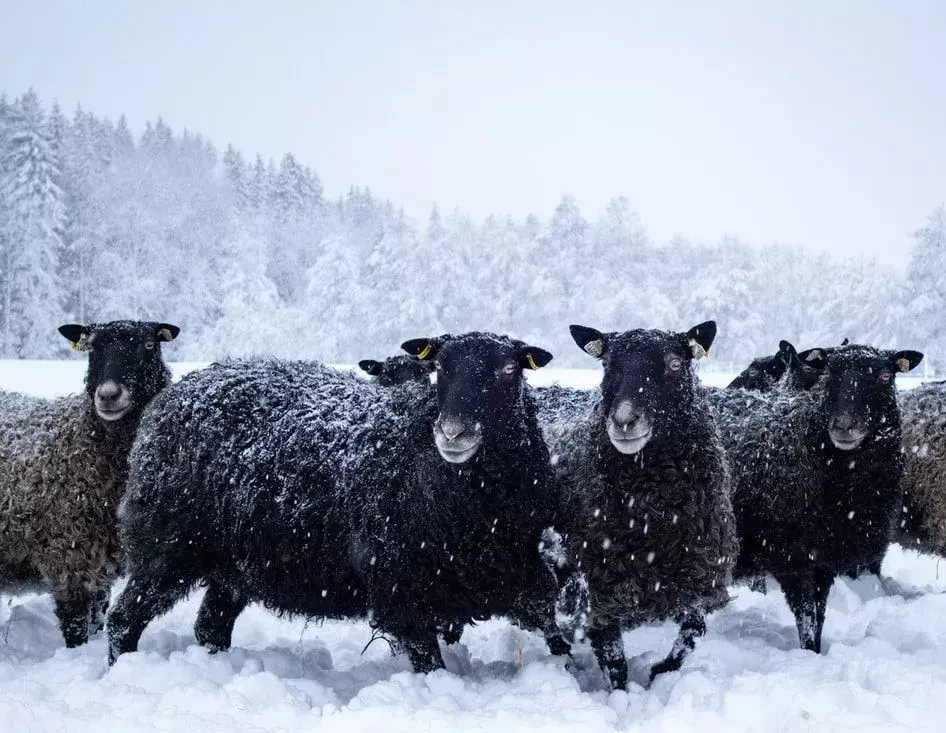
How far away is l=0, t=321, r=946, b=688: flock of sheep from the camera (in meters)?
4.61

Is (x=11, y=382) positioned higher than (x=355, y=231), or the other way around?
(x=355, y=231)

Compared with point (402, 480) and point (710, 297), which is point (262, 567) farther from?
point (710, 297)

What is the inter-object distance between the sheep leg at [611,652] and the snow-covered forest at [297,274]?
31.8m

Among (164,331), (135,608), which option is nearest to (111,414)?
(164,331)

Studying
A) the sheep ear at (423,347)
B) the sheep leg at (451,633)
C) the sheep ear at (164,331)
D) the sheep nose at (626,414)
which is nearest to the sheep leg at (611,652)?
the sheep leg at (451,633)

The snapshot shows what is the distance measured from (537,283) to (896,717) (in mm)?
35130

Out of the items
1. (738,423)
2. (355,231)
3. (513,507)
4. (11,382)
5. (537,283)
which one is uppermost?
(355,231)

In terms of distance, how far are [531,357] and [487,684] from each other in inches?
75.4

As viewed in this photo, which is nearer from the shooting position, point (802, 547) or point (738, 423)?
point (802, 547)

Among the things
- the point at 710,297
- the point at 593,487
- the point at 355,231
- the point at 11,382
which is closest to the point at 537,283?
the point at 710,297

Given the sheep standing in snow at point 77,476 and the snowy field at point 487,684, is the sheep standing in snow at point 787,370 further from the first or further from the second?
the sheep standing in snow at point 77,476

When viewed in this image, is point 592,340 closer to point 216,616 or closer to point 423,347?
point 423,347

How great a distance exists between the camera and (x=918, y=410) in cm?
726

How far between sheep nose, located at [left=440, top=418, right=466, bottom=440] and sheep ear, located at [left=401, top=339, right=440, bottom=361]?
2.34ft
